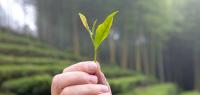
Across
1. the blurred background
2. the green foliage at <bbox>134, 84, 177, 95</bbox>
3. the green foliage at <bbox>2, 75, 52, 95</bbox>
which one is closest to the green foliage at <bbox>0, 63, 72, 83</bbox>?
the green foliage at <bbox>2, 75, 52, 95</bbox>

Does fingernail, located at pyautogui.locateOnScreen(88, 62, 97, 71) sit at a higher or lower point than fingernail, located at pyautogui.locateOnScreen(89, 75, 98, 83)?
higher

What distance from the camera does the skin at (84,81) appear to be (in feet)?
1.61

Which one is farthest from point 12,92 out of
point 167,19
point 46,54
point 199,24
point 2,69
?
point 199,24

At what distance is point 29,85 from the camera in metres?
6.55

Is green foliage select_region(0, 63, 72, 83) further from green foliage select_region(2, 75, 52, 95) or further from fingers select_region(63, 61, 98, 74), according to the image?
fingers select_region(63, 61, 98, 74)

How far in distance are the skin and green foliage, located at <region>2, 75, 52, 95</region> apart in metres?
6.05

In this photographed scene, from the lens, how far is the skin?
0.49 meters

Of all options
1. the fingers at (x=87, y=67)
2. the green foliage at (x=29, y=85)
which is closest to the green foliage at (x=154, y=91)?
the green foliage at (x=29, y=85)

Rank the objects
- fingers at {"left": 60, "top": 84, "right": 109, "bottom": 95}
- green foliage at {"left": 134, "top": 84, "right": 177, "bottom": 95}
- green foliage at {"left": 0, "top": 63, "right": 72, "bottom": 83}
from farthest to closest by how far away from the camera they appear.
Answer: green foliage at {"left": 134, "top": 84, "right": 177, "bottom": 95}, green foliage at {"left": 0, "top": 63, "right": 72, "bottom": 83}, fingers at {"left": 60, "top": 84, "right": 109, "bottom": 95}

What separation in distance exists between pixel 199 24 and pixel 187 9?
3.17ft

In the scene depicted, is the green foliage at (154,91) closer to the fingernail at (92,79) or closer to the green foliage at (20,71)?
the green foliage at (20,71)

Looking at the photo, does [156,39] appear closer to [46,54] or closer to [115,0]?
[115,0]

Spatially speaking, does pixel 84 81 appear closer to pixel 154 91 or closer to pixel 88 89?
pixel 88 89

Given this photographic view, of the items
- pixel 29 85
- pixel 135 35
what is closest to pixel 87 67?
pixel 29 85
